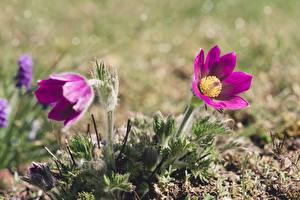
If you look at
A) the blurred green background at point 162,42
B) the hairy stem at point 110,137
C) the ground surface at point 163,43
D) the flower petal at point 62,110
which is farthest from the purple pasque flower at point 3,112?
the flower petal at point 62,110

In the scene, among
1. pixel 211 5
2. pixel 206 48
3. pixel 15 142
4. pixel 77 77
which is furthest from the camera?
pixel 211 5

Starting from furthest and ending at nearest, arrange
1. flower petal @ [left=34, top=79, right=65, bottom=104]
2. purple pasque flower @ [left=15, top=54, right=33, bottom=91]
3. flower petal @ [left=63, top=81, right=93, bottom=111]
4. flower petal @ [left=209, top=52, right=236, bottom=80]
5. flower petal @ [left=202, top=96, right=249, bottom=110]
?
purple pasque flower @ [left=15, top=54, right=33, bottom=91] → flower petal @ [left=209, top=52, right=236, bottom=80] → flower petal @ [left=202, top=96, right=249, bottom=110] → flower petal @ [left=34, top=79, right=65, bottom=104] → flower petal @ [left=63, top=81, right=93, bottom=111]

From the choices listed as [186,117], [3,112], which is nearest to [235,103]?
[186,117]

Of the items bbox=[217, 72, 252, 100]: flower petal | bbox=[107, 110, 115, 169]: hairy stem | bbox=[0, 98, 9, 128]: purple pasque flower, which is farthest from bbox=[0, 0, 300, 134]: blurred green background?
bbox=[107, 110, 115, 169]: hairy stem

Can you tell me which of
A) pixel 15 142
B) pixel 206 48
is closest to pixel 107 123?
pixel 15 142

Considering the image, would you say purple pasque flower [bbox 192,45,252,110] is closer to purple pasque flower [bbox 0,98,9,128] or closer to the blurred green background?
the blurred green background

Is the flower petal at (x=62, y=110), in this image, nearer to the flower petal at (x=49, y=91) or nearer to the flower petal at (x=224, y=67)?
the flower petal at (x=49, y=91)

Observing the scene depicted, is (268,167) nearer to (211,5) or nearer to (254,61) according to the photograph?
(254,61)
